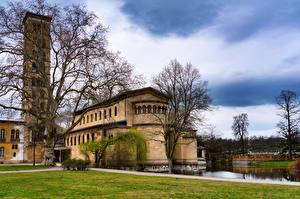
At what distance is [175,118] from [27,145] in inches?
1575

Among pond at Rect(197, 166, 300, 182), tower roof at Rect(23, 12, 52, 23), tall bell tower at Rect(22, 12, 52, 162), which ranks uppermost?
tower roof at Rect(23, 12, 52, 23)

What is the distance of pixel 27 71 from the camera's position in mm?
26516

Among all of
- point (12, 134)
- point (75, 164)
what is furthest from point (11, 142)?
point (75, 164)

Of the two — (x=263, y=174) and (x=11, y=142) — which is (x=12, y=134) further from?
(x=263, y=174)

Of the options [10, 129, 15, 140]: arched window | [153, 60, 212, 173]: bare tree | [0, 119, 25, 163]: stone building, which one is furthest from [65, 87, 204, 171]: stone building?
[10, 129, 15, 140]: arched window

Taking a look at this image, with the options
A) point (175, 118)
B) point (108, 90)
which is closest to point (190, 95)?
point (175, 118)

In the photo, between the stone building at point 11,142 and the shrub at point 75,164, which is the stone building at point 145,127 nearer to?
the shrub at point 75,164

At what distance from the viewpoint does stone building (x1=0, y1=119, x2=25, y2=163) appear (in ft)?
192

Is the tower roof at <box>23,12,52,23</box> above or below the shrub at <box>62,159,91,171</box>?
above

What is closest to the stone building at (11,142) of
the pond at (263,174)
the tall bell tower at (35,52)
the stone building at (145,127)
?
the stone building at (145,127)

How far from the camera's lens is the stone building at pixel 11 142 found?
5856cm

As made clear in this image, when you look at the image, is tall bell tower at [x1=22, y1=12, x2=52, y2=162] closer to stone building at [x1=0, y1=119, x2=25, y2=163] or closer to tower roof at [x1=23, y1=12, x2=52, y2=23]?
tower roof at [x1=23, y1=12, x2=52, y2=23]

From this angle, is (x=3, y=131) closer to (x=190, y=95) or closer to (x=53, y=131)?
(x=53, y=131)

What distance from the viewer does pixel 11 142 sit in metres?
59.5
